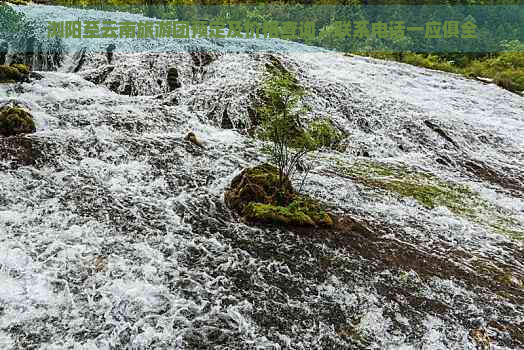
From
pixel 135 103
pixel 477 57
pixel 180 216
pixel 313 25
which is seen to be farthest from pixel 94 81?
pixel 477 57

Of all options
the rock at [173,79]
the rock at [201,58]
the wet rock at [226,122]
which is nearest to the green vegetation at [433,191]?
the wet rock at [226,122]

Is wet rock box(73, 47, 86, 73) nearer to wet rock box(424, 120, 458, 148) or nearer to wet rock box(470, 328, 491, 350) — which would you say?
wet rock box(424, 120, 458, 148)

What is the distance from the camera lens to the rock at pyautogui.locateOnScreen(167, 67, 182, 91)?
13.6 m

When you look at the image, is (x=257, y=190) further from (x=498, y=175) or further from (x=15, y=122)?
(x=498, y=175)

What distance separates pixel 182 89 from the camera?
13125mm

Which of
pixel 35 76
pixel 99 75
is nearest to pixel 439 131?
pixel 99 75

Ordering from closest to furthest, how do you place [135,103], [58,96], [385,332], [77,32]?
[385,332] → [58,96] → [135,103] → [77,32]

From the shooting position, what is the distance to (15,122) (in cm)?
884

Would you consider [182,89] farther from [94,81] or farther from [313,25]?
[313,25]

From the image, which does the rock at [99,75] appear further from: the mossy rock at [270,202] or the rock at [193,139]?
the mossy rock at [270,202]

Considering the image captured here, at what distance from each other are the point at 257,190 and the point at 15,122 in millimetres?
5044

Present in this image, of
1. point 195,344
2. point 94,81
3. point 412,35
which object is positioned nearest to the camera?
point 195,344

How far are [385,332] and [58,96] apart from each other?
936 cm

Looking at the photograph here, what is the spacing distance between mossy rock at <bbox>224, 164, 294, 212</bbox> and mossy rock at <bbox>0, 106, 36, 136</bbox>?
14.1ft
